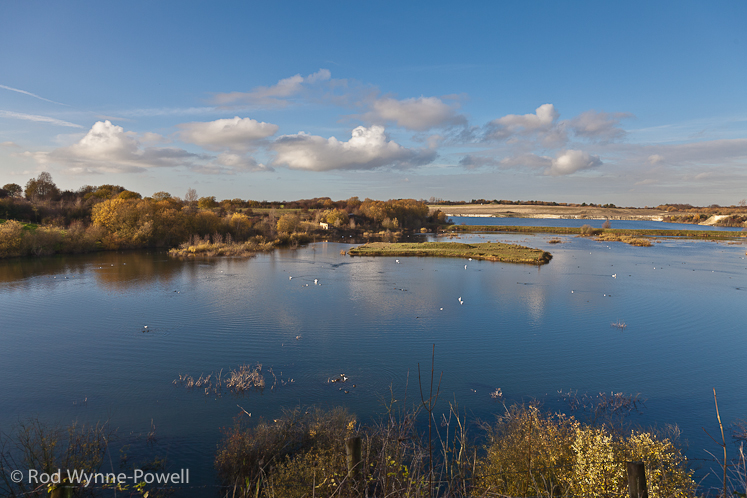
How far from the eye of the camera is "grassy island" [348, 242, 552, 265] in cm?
4612

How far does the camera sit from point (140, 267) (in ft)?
126

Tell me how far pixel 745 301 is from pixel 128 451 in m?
35.6

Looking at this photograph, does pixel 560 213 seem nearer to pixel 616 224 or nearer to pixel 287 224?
pixel 616 224

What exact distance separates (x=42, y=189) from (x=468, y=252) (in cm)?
7431

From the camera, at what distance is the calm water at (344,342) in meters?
11.7

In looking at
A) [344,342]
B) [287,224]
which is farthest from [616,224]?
[344,342]

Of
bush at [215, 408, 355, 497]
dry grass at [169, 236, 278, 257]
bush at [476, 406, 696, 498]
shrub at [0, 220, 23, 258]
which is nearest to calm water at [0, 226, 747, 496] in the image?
bush at [215, 408, 355, 497]

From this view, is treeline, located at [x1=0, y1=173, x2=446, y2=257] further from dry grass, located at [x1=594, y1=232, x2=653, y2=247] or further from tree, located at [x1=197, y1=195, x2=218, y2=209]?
dry grass, located at [x1=594, y1=232, x2=653, y2=247]

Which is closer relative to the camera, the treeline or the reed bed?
the treeline

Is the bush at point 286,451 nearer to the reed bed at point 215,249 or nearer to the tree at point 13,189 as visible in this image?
the reed bed at point 215,249

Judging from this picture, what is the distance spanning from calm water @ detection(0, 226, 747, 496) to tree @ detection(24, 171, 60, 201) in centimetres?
4670

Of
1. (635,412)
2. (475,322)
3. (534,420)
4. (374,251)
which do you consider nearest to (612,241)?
(374,251)

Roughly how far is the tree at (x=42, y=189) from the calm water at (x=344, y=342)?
46701mm

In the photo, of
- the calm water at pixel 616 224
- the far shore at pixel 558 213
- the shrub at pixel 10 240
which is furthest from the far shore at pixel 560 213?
the shrub at pixel 10 240
